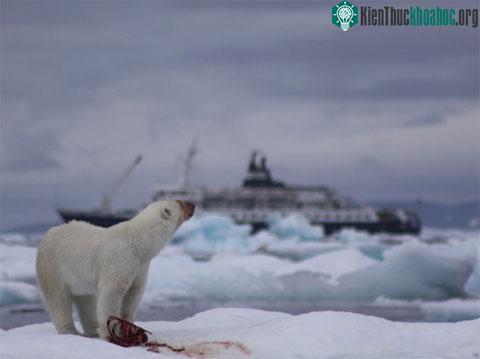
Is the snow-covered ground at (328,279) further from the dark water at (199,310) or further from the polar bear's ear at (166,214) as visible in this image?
the polar bear's ear at (166,214)

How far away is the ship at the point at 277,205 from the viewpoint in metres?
55.3

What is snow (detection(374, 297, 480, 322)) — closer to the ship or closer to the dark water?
the dark water

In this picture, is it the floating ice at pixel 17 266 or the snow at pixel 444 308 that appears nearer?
the snow at pixel 444 308

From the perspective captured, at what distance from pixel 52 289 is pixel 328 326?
83.5 inches

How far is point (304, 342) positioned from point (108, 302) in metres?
1.41

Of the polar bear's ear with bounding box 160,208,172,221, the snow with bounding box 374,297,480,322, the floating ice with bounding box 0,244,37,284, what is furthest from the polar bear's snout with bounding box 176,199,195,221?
the floating ice with bounding box 0,244,37,284

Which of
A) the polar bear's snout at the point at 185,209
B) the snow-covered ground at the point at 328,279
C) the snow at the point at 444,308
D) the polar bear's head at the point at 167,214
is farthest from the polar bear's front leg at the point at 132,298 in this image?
the snow-covered ground at the point at 328,279

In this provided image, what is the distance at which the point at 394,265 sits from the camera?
16.5 m

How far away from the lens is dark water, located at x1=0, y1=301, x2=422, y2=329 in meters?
12.4

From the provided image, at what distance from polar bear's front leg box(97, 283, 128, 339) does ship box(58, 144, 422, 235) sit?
48962 mm

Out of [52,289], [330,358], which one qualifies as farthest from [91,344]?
[330,358]

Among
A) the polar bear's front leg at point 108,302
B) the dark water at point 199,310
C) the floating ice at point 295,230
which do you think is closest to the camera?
the polar bear's front leg at point 108,302

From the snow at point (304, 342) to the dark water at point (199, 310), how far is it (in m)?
6.47

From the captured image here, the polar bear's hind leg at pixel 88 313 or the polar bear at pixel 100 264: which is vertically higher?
the polar bear at pixel 100 264
